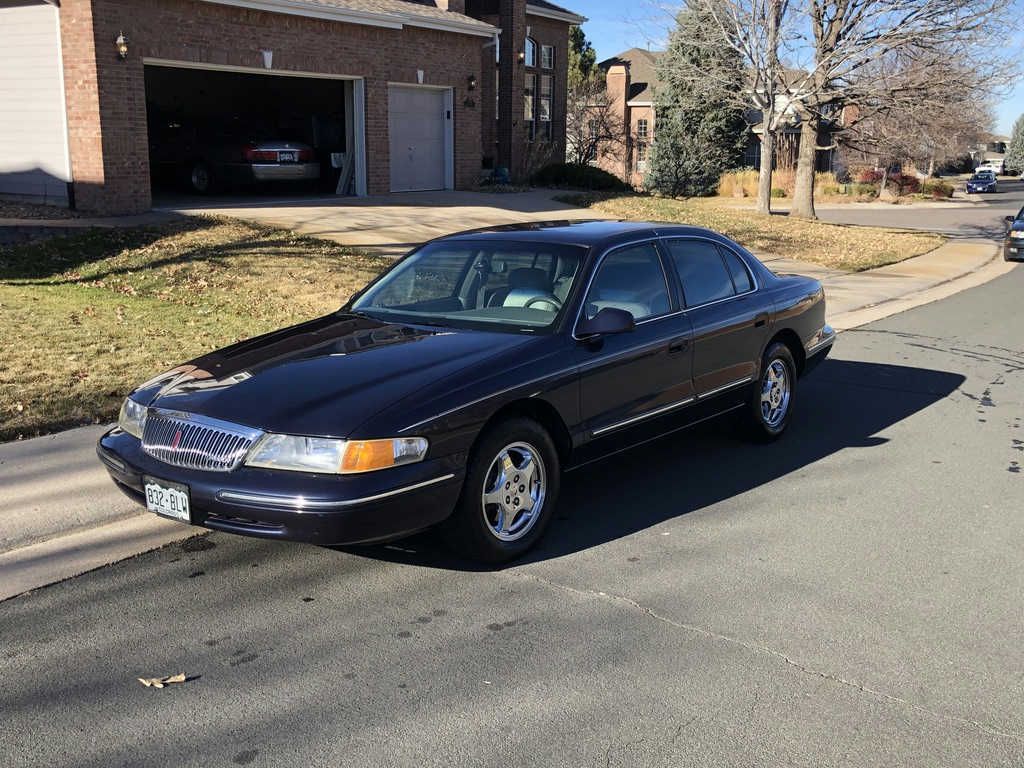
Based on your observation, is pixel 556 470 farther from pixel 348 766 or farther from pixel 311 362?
pixel 348 766

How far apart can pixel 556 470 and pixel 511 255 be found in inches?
57.1

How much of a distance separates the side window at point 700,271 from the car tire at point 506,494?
1771 mm

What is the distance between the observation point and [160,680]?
12.1ft

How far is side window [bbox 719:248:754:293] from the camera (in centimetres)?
671

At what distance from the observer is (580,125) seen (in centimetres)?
4962

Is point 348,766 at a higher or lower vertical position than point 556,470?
lower

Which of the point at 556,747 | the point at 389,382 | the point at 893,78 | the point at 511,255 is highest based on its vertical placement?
the point at 893,78

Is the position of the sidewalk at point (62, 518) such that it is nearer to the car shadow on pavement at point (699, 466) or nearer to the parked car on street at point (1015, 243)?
the car shadow on pavement at point (699, 466)

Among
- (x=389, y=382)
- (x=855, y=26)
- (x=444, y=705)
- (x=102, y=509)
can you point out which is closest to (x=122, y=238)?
(x=102, y=509)

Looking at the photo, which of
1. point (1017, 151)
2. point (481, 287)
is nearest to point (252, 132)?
point (481, 287)

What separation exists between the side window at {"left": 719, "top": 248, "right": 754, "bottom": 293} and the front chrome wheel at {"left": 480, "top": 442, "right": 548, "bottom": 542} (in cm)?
247

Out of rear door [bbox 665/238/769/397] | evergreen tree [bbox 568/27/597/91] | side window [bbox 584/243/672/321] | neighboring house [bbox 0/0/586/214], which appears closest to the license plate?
side window [bbox 584/243/672/321]

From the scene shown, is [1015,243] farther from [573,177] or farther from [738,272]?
[738,272]

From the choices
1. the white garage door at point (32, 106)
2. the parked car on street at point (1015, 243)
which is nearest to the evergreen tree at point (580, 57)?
the parked car on street at point (1015, 243)
